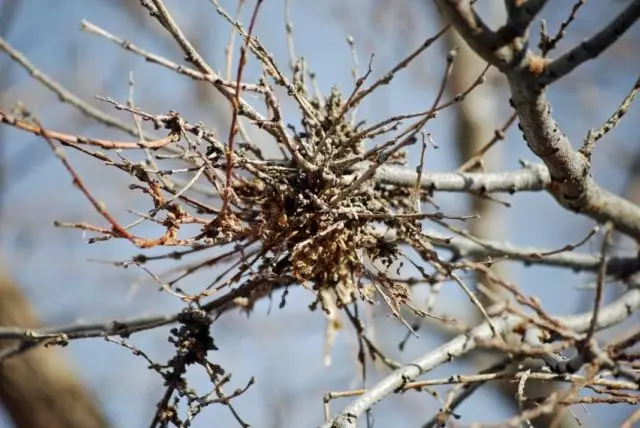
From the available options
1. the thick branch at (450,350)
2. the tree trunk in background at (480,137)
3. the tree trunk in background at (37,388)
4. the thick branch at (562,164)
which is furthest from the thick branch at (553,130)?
the tree trunk in background at (37,388)

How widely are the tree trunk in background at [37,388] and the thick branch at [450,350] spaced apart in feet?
9.36

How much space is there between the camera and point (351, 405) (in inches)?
47.1

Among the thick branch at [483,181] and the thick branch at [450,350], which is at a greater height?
the thick branch at [483,181]

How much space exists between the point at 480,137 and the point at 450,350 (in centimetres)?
296

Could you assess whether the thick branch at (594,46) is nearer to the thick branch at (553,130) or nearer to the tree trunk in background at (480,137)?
the thick branch at (553,130)

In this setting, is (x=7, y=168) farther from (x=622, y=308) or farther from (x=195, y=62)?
(x=622, y=308)

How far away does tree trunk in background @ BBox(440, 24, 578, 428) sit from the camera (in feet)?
12.5

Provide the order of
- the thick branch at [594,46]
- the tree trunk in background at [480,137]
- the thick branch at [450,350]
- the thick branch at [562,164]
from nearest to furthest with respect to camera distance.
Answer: the thick branch at [594,46] < the thick branch at [562,164] < the thick branch at [450,350] < the tree trunk in background at [480,137]

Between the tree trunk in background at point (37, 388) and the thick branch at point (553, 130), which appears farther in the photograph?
the tree trunk in background at point (37, 388)

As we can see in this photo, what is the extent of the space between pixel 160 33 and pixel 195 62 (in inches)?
180

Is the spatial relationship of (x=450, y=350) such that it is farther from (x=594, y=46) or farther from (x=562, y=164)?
(x=594, y=46)

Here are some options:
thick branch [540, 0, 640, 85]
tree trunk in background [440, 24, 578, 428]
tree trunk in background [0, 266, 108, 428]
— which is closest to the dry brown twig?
thick branch [540, 0, 640, 85]

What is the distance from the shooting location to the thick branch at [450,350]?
118 cm

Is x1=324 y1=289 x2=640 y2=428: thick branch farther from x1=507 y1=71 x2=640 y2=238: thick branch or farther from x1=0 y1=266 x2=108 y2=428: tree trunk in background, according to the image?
x1=0 y1=266 x2=108 y2=428: tree trunk in background
